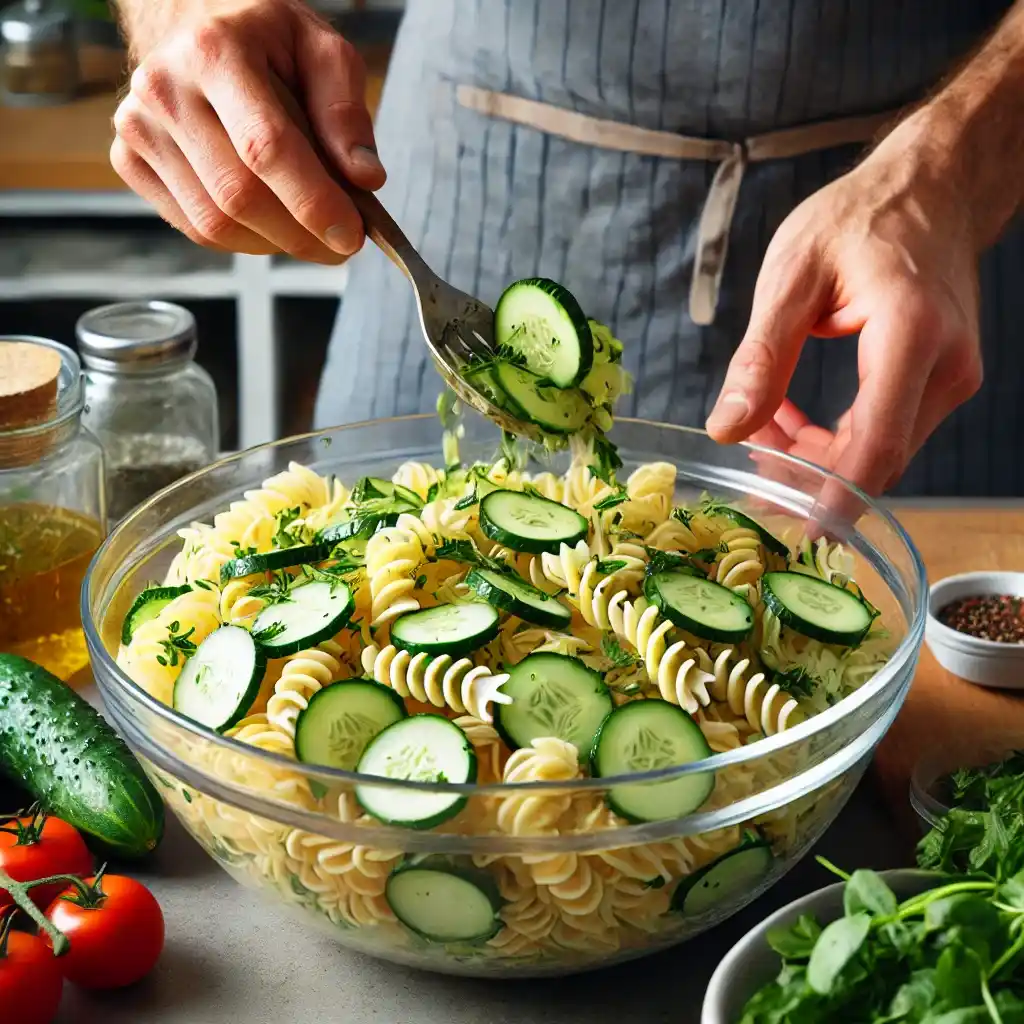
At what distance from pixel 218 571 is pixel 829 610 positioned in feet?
2.48

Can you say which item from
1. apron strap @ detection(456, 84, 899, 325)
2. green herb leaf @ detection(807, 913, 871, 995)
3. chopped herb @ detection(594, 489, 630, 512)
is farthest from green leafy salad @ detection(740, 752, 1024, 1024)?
apron strap @ detection(456, 84, 899, 325)

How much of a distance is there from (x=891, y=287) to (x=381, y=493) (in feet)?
2.63

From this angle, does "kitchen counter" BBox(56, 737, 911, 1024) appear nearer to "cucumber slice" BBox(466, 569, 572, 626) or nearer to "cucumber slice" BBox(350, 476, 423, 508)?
"cucumber slice" BBox(466, 569, 572, 626)

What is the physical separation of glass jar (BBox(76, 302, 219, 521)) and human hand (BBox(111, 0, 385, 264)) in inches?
22.2

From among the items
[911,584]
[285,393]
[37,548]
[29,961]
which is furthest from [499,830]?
[285,393]

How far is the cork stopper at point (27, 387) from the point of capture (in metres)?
2.10

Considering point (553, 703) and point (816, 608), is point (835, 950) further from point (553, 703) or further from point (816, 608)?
point (816, 608)

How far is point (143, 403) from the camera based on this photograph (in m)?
2.62

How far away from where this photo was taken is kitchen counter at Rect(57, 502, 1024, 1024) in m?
1.54

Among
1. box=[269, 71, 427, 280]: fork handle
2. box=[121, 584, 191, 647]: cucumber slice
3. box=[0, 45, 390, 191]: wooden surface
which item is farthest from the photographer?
box=[0, 45, 390, 191]: wooden surface

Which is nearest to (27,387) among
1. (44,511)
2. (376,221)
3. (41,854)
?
(44,511)

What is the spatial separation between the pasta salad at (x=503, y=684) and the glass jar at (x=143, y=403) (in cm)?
75

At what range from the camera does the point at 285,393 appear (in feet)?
17.1

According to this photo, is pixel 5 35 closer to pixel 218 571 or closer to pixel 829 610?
pixel 218 571
